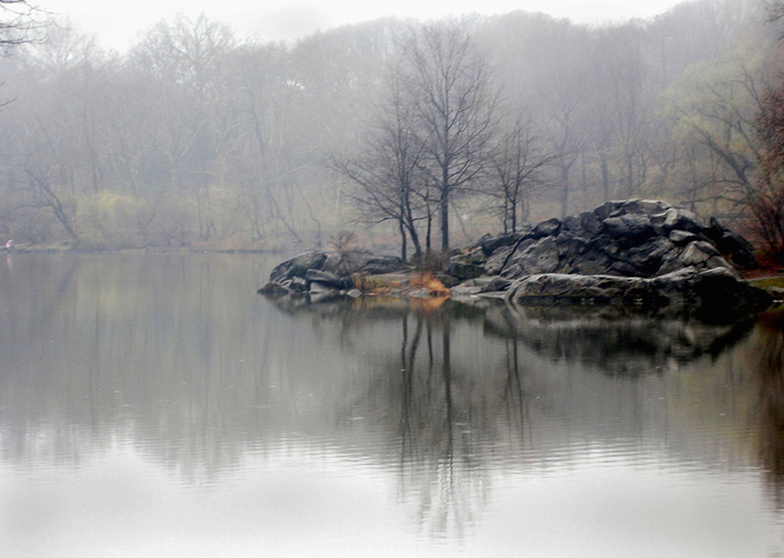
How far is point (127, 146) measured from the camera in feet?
211

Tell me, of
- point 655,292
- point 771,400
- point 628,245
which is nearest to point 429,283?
point 628,245

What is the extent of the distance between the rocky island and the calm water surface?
5.22 metres

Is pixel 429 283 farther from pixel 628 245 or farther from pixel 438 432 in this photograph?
pixel 438 432

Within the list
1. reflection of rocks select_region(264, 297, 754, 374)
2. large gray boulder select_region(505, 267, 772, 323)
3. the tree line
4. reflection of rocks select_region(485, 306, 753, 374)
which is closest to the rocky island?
large gray boulder select_region(505, 267, 772, 323)

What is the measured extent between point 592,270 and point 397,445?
16780 mm

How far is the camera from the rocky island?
1994 centimetres

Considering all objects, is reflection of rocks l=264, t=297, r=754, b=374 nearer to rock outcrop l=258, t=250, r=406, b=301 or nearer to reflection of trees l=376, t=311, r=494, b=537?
reflection of trees l=376, t=311, r=494, b=537

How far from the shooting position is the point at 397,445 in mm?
7395

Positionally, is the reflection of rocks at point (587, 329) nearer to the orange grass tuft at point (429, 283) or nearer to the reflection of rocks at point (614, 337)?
the reflection of rocks at point (614, 337)

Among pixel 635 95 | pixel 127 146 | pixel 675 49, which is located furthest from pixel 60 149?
pixel 675 49

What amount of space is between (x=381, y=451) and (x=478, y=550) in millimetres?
2262

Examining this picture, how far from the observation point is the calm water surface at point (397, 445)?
5328 millimetres

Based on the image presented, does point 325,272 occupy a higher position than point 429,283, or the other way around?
point 325,272

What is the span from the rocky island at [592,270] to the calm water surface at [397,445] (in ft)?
17.1
